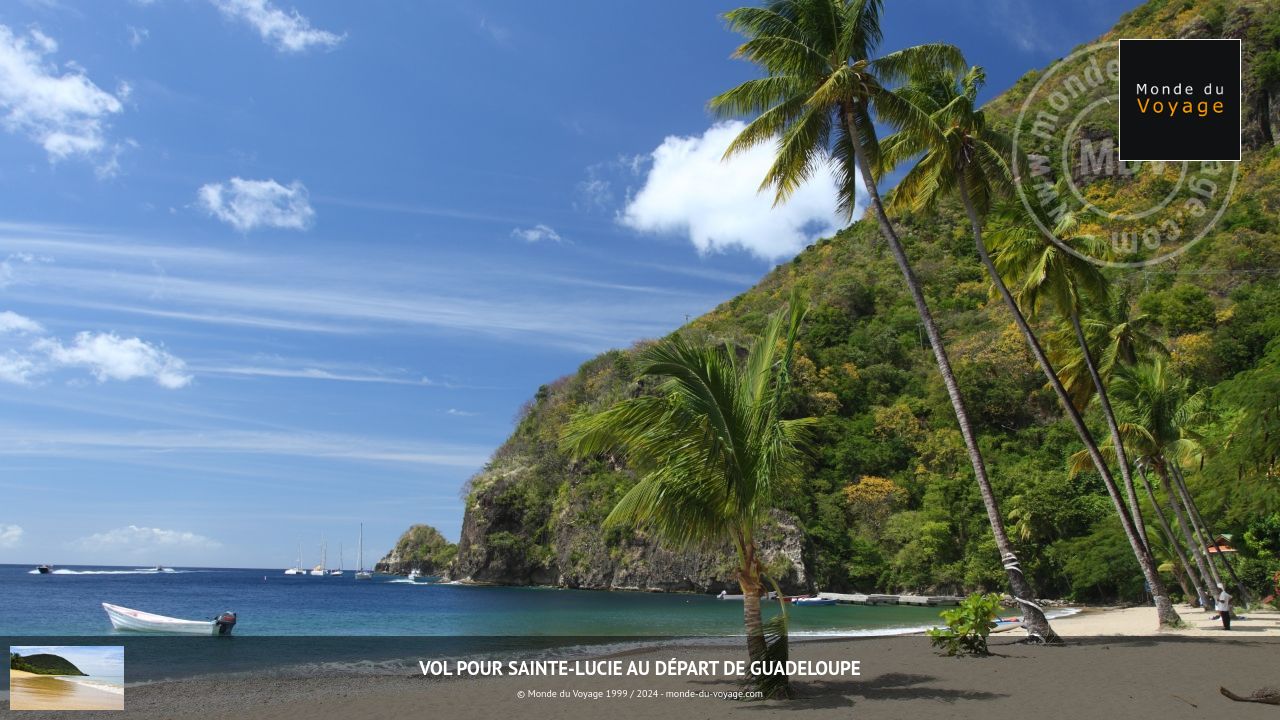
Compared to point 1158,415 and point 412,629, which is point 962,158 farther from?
point 412,629

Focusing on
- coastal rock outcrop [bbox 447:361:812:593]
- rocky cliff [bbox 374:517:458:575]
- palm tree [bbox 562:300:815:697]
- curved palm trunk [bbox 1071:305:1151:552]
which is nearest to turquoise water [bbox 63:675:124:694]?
palm tree [bbox 562:300:815:697]

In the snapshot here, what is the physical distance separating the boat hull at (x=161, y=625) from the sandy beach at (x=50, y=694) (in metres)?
18.7

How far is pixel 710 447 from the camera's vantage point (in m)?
10.7

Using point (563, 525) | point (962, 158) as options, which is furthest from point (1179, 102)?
point (563, 525)

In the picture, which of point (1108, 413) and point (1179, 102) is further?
point (1108, 413)

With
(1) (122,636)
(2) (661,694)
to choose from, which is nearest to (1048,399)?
(2) (661,694)

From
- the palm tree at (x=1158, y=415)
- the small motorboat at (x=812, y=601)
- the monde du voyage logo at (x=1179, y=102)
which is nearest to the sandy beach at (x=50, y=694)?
the monde du voyage logo at (x=1179, y=102)

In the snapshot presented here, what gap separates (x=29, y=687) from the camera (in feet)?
45.3

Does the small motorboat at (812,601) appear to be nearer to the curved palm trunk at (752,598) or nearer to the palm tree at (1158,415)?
the palm tree at (1158,415)

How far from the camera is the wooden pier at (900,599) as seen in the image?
45.0m

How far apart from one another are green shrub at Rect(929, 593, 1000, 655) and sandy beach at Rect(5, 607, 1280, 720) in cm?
38

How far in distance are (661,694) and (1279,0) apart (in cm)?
8307

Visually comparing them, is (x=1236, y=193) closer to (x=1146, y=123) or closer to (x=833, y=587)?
(x=833, y=587)

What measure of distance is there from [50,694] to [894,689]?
1418cm
